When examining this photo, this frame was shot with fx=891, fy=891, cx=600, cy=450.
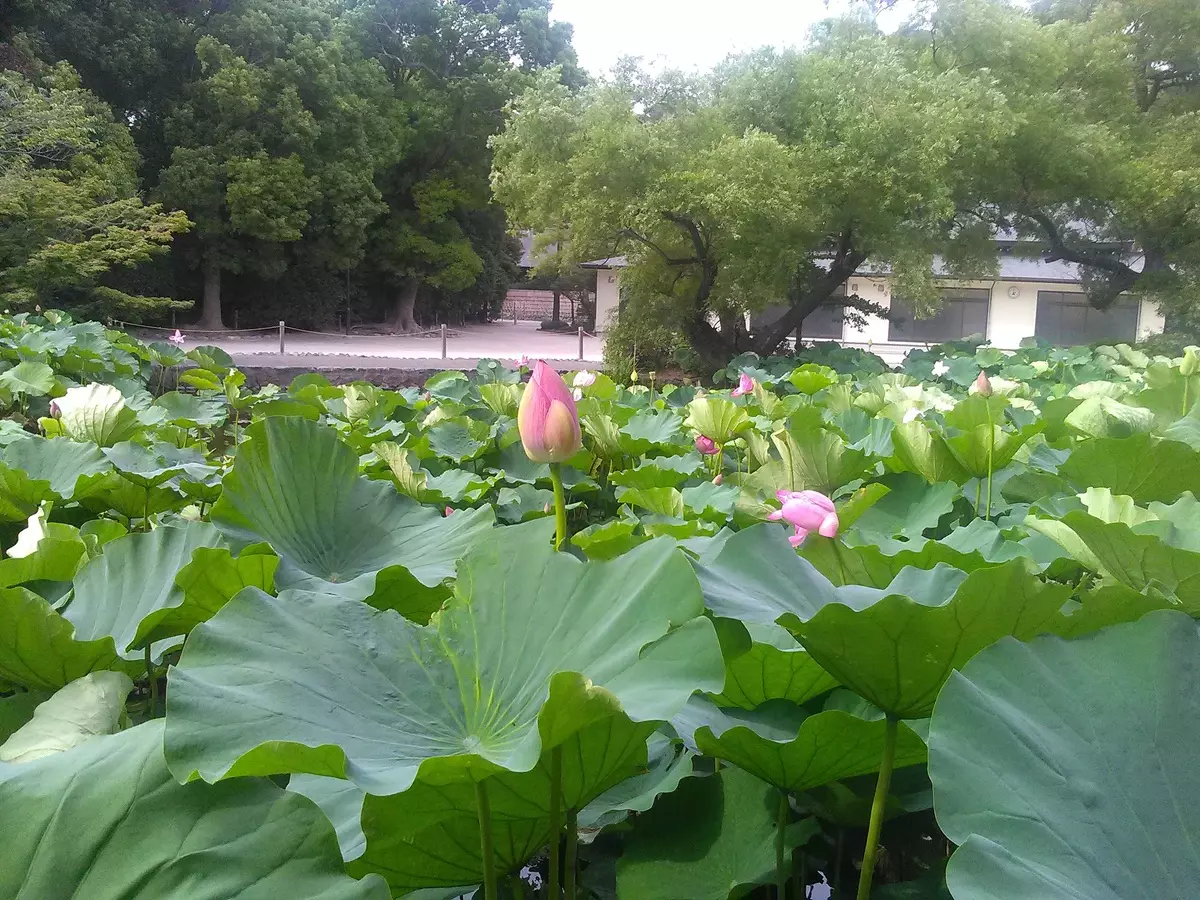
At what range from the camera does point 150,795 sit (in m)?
0.33

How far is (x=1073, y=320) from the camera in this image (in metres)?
15.5

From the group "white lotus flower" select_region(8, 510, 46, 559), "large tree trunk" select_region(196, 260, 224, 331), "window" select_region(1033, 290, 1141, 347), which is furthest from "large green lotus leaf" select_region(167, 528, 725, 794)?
"window" select_region(1033, 290, 1141, 347)

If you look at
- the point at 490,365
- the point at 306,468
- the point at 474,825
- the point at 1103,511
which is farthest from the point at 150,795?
the point at 490,365

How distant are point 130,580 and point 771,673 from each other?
1.67 ft

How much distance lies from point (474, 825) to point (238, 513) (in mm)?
403

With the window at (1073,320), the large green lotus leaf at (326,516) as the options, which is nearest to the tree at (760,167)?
the window at (1073,320)

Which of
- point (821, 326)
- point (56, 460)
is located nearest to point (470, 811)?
point (56, 460)

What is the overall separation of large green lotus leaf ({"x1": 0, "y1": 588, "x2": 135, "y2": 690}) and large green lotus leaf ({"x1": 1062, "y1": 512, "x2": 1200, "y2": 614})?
0.64m

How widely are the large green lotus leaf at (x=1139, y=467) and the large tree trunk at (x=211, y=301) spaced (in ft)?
52.9

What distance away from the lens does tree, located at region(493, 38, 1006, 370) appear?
26.1 feet

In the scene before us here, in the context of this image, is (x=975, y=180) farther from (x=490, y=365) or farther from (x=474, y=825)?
(x=474, y=825)

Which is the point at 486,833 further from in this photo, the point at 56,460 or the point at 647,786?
the point at 56,460

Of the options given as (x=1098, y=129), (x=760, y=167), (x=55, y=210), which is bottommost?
(x=55, y=210)

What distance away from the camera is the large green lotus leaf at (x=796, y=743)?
44 centimetres
